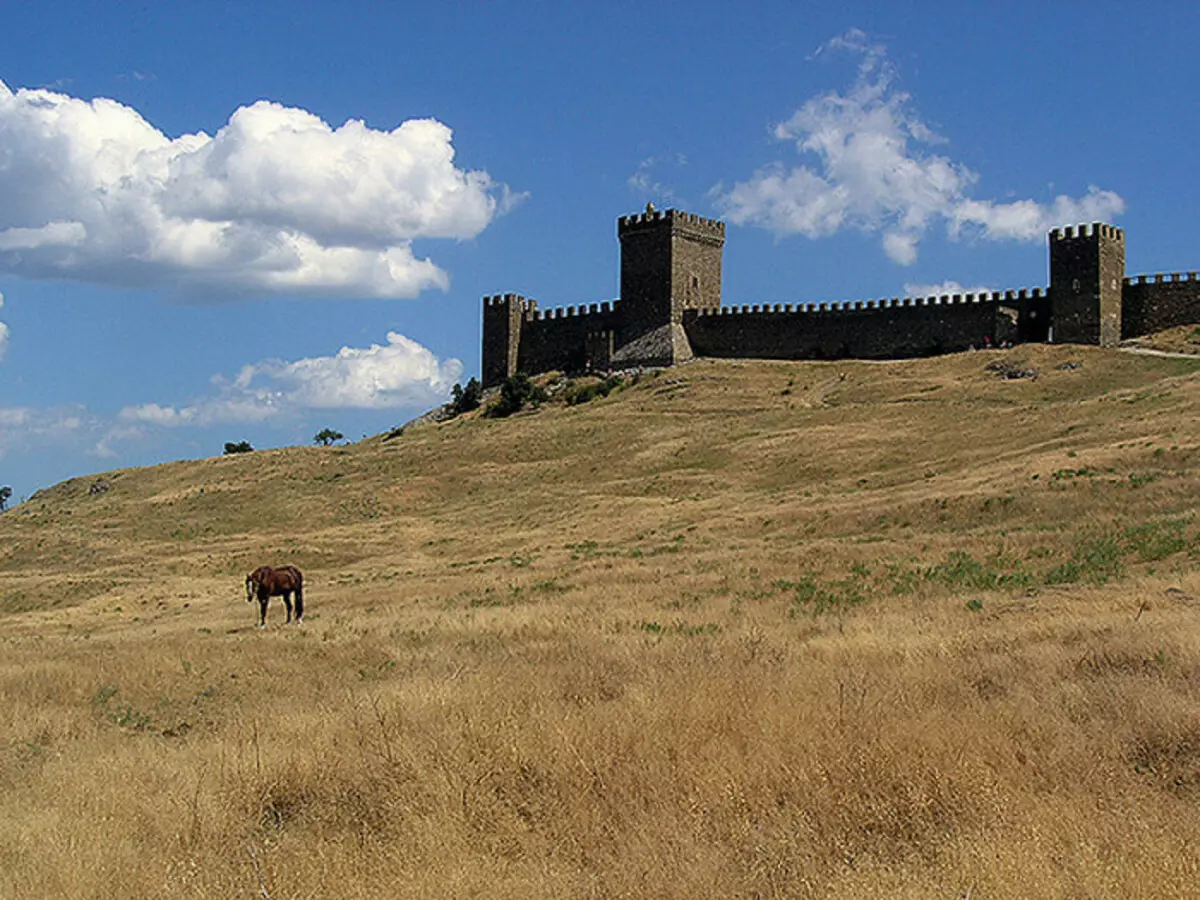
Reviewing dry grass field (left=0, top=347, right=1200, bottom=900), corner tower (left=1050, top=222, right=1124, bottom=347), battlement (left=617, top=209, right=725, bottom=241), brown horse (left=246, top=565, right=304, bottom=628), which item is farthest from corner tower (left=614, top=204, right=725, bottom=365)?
brown horse (left=246, top=565, right=304, bottom=628)

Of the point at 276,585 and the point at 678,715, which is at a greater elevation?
the point at 678,715

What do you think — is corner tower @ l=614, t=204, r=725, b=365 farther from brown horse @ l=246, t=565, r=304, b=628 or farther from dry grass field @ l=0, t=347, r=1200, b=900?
brown horse @ l=246, t=565, r=304, b=628

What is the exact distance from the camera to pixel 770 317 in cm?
6894

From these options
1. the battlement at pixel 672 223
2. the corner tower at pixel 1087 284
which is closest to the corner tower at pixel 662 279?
the battlement at pixel 672 223

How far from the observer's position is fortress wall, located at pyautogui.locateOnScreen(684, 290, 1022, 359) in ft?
203

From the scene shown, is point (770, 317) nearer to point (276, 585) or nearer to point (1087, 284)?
point (1087, 284)

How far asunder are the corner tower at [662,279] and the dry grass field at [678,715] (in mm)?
40022

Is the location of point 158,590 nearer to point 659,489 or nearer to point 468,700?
point 659,489

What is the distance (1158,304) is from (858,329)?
1563 cm

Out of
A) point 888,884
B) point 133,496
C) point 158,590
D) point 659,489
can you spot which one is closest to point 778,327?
point 659,489

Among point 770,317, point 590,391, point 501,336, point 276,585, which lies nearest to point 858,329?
point 770,317

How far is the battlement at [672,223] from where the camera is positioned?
7115 centimetres

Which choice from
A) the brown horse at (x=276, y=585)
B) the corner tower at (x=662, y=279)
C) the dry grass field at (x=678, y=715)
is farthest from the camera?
the corner tower at (x=662, y=279)

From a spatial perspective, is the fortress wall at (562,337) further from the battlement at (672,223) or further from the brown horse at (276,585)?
the brown horse at (276,585)
